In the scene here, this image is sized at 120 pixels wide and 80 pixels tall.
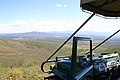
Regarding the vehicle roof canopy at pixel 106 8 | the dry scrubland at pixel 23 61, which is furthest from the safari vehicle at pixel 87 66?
the dry scrubland at pixel 23 61

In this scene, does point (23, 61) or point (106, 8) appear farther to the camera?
Result: point (23, 61)

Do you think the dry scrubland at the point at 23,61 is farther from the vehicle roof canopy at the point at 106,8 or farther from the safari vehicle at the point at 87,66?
the vehicle roof canopy at the point at 106,8

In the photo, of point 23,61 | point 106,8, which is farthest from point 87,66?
point 23,61

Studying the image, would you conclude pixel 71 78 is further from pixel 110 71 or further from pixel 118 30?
pixel 118 30

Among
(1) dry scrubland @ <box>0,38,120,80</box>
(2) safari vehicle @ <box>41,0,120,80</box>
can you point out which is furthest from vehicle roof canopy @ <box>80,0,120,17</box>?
(1) dry scrubland @ <box>0,38,120,80</box>

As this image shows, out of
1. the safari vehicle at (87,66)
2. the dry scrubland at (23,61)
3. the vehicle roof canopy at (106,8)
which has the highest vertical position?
the vehicle roof canopy at (106,8)

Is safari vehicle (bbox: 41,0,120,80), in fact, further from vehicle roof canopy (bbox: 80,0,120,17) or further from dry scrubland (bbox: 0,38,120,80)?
dry scrubland (bbox: 0,38,120,80)

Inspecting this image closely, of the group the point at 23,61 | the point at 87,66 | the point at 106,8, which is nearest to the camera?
the point at 87,66

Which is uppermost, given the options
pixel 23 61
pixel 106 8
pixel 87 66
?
pixel 106 8

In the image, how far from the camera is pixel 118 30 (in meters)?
5.56

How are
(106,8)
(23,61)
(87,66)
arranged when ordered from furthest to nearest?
(23,61) → (106,8) → (87,66)

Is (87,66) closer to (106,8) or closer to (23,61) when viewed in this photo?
(106,8)

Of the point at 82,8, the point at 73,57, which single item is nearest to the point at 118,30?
the point at 82,8

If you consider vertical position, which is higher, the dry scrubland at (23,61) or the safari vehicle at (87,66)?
the safari vehicle at (87,66)
